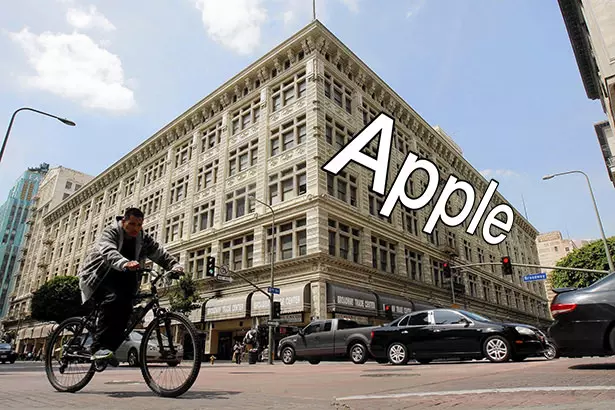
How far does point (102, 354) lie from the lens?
13.0 feet

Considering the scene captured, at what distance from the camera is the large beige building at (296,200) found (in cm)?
2656

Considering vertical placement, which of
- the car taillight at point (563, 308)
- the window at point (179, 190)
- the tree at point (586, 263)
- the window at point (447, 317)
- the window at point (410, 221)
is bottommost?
the car taillight at point (563, 308)

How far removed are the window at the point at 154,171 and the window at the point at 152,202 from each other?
187cm

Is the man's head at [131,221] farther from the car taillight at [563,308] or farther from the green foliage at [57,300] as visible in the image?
the green foliage at [57,300]

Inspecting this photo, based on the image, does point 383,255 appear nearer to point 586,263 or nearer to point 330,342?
point 330,342

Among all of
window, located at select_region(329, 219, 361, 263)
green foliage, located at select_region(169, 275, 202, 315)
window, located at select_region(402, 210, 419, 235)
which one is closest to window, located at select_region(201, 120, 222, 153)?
green foliage, located at select_region(169, 275, 202, 315)

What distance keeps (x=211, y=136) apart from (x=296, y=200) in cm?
1510

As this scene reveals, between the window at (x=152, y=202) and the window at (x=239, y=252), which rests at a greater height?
the window at (x=152, y=202)

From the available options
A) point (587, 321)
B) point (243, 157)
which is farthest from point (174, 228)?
point (587, 321)

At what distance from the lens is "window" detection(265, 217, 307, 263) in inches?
1053

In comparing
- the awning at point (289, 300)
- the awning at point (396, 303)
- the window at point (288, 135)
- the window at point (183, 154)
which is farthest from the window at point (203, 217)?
the awning at point (396, 303)

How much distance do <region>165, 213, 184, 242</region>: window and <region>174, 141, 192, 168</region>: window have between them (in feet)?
18.9

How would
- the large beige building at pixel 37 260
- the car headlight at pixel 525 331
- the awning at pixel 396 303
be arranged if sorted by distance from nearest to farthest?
the car headlight at pixel 525 331 < the awning at pixel 396 303 < the large beige building at pixel 37 260

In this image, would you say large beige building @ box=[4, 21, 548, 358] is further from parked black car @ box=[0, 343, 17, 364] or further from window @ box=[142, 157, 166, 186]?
parked black car @ box=[0, 343, 17, 364]
